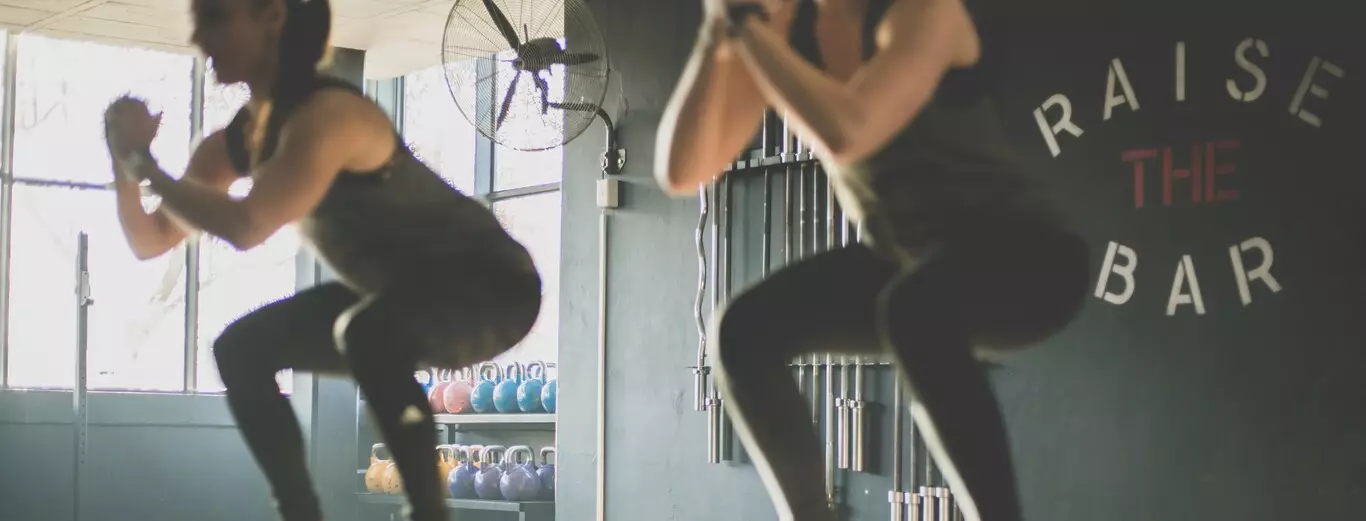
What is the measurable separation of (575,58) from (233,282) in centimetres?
408

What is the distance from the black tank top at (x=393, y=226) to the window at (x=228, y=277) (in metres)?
6.68

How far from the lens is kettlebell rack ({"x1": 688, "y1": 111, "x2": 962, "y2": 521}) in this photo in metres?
4.92

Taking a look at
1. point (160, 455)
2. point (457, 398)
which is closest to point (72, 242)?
point (160, 455)

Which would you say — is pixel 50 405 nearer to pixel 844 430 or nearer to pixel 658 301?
pixel 658 301

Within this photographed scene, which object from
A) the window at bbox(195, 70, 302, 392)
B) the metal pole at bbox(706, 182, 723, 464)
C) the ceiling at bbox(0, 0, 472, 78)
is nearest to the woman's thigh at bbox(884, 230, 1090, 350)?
the metal pole at bbox(706, 182, 723, 464)

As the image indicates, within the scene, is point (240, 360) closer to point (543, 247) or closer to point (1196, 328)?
point (1196, 328)

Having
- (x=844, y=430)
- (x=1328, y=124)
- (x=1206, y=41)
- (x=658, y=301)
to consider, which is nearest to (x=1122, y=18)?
(x=1206, y=41)

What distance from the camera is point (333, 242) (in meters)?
2.35

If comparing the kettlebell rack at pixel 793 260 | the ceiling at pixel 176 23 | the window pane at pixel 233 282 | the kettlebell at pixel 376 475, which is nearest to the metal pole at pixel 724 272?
the kettlebell rack at pixel 793 260

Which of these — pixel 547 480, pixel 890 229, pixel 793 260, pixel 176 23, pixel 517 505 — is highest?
pixel 176 23

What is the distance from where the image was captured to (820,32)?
6.48 feet

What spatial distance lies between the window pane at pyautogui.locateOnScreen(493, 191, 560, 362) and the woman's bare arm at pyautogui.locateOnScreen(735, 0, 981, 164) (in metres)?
6.51

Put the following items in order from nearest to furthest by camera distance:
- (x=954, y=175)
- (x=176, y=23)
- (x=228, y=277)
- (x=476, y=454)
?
(x=954, y=175), (x=176, y=23), (x=476, y=454), (x=228, y=277)

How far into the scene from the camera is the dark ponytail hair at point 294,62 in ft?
7.59
